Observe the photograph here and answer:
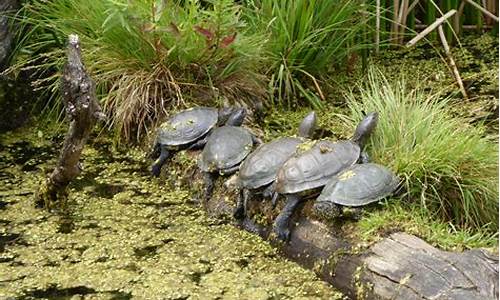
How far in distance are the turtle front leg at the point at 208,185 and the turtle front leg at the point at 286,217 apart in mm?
550

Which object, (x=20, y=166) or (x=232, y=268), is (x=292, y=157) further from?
(x=20, y=166)

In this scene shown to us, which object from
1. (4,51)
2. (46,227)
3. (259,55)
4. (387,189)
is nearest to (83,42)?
(4,51)

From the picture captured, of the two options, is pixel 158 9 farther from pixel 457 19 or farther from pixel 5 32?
pixel 457 19

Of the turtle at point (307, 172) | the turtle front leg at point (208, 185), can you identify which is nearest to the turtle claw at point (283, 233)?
the turtle at point (307, 172)

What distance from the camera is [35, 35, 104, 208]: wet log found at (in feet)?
11.8

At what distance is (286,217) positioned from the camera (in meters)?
3.45

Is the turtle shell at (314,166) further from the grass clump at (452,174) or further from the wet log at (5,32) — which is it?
the wet log at (5,32)

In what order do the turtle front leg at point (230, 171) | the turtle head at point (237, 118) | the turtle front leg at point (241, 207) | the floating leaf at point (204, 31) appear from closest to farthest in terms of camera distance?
1. the turtle front leg at point (241, 207)
2. the turtle front leg at point (230, 171)
3. the turtle head at point (237, 118)
4. the floating leaf at point (204, 31)

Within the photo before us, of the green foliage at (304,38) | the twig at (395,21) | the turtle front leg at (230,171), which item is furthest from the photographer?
the twig at (395,21)

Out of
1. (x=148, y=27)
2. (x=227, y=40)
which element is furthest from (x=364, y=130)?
(x=148, y=27)

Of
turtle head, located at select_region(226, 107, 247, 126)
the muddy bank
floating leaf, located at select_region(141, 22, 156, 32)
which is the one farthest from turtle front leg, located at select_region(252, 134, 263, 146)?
floating leaf, located at select_region(141, 22, 156, 32)

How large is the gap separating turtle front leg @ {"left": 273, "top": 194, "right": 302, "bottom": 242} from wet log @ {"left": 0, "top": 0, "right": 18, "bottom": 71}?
85.5 inches

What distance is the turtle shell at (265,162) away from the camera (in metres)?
3.59

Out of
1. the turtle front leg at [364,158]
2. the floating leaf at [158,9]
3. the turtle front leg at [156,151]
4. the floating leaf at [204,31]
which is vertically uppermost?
the floating leaf at [158,9]
